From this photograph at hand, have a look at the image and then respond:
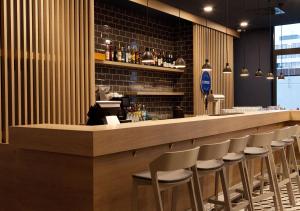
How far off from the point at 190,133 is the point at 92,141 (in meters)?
1.29

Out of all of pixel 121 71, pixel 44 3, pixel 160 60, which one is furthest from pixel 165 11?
pixel 44 3

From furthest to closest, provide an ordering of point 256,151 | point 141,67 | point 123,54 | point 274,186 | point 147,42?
point 147,42
point 141,67
point 123,54
point 274,186
point 256,151

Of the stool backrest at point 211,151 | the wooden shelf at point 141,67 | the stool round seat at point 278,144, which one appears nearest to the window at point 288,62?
the wooden shelf at point 141,67

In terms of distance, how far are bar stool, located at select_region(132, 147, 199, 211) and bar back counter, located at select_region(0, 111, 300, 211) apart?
0.87 feet

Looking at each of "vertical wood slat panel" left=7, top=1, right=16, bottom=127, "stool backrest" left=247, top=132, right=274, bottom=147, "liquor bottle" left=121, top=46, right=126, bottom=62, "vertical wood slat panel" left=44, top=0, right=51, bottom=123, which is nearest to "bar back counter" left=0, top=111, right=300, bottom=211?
"stool backrest" left=247, top=132, right=274, bottom=147

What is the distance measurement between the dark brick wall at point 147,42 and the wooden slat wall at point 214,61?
117 mm

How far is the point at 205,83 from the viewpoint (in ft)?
26.0

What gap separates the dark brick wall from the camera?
6203mm

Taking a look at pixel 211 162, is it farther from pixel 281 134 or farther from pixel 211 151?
pixel 281 134

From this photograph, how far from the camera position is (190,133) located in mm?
3539

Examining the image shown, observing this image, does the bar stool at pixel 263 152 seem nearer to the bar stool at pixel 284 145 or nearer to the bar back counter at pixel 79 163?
the bar stool at pixel 284 145

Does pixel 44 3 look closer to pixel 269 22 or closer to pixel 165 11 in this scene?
pixel 165 11

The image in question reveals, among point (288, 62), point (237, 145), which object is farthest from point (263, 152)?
point (288, 62)

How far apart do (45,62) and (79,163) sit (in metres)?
2.10
